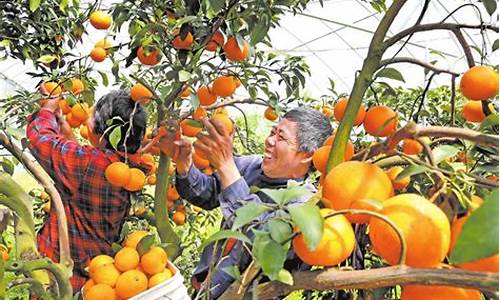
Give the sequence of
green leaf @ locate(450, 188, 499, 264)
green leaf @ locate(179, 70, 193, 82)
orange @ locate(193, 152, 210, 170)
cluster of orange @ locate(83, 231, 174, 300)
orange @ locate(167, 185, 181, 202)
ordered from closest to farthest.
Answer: green leaf @ locate(450, 188, 499, 264) → cluster of orange @ locate(83, 231, 174, 300) → green leaf @ locate(179, 70, 193, 82) → orange @ locate(193, 152, 210, 170) → orange @ locate(167, 185, 181, 202)

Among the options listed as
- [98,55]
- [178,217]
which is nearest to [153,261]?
[98,55]

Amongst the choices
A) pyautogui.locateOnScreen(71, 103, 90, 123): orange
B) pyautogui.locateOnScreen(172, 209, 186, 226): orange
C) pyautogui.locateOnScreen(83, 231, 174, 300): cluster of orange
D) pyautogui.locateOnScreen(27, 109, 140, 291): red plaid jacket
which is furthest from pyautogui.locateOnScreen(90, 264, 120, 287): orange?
pyautogui.locateOnScreen(172, 209, 186, 226): orange

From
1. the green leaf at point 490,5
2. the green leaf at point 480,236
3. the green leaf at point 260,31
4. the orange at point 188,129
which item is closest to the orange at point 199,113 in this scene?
the orange at point 188,129

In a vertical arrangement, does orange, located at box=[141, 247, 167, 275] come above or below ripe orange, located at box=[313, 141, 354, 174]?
below

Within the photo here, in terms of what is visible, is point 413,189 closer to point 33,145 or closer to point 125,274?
point 125,274

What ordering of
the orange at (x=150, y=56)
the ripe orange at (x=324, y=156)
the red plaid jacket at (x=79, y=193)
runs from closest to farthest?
1. the ripe orange at (x=324, y=156)
2. the orange at (x=150, y=56)
3. the red plaid jacket at (x=79, y=193)

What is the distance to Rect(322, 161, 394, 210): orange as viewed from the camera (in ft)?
1.74

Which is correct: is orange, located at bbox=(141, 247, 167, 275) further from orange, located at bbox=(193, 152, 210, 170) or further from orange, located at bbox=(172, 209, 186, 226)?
orange, located at bbox=(172, 209, 186, 226)

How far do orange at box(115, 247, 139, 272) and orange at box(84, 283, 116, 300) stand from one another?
32 millimetres

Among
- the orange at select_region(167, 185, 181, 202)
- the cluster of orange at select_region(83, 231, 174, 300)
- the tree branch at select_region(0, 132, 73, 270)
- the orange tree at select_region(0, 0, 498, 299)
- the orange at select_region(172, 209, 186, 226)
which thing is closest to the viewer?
the orange tree at select_region(0, 0, 498, 299)

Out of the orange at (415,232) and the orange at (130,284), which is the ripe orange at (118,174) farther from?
the orange at (415,232)

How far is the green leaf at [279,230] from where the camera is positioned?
50cm

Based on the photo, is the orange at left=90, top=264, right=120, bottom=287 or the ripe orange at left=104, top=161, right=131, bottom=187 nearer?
the orange at left=90, top=264, right=120, bottom=287

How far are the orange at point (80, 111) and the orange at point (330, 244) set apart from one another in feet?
4.51
